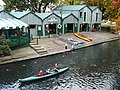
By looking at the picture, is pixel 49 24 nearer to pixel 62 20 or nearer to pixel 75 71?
pixel 62 20

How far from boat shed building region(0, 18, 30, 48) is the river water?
4.50 meters

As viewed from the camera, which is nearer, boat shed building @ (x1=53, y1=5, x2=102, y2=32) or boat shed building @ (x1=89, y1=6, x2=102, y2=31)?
boat shed building @ (x1=53, y1=5, x2=102, y2=32)

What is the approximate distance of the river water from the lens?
22156 mm

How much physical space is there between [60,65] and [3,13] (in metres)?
18.9

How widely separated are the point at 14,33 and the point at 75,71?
1248cm

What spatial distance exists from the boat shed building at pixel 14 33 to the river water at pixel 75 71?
14.8 feet

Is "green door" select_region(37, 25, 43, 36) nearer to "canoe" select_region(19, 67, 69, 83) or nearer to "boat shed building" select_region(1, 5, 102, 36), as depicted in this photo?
"boat shed building" select_region(1, 5, 102, 36)

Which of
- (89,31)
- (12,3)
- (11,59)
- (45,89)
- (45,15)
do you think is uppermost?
(12,3)

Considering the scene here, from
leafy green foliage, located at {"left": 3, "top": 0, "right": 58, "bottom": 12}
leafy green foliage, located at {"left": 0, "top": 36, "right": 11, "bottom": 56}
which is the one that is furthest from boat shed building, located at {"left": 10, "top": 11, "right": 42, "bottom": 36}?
leafy green foliage, located at {"left": 3, "top": 0, "right": 58, "bottom": 12}

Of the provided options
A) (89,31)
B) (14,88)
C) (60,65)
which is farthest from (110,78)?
(89,31)

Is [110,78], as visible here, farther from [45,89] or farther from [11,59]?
[11,59]

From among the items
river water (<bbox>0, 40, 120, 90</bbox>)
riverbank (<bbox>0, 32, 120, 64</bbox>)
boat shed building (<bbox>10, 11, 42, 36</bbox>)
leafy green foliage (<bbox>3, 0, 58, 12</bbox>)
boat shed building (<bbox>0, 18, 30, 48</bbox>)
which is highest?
leafy green foliage (<bbox>3, 0, 58, 12</bbox>)

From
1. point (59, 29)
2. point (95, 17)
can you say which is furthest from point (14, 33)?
point (95, 17)

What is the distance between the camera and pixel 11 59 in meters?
29.5
